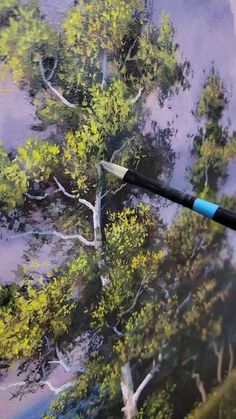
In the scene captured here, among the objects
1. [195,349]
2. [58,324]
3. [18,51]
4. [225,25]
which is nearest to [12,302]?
[58,324]

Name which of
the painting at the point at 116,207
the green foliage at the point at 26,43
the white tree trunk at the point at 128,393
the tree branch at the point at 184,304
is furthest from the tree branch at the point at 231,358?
the green foliage at the point at 26,43

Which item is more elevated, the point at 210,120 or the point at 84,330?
the point at 210,120

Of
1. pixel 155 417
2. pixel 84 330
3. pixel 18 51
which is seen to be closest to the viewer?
pixel 18 51

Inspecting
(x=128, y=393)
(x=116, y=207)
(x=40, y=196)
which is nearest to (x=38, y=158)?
(x=40, y=196)

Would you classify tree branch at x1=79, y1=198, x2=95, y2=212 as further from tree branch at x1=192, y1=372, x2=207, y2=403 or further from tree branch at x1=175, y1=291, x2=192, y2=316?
tree branch at x1=192, y1=372, x2=207, y2=403

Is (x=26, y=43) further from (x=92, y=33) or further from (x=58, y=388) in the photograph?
(x=58, y=388)

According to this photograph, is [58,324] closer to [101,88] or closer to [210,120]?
[101,88]

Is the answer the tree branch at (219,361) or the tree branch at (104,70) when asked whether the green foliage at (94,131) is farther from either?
the tree branch at (219,361)

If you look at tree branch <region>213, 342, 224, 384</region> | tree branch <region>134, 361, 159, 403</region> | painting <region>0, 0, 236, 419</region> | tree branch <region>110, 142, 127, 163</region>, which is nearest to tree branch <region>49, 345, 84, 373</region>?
painting <region>0, 0, 236, 419</region>
